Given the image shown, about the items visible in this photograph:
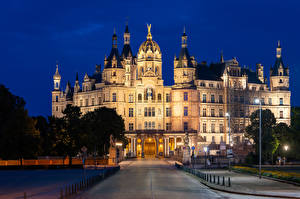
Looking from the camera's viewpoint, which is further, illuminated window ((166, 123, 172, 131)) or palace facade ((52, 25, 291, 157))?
illuminated window ((166, 123, 172, 131))

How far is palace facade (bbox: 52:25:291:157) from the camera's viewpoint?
463 ft

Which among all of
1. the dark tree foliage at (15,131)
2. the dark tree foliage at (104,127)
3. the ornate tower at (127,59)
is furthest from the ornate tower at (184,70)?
the dark tree foliage at (15,131)

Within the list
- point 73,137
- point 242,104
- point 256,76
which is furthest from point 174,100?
point 73,137

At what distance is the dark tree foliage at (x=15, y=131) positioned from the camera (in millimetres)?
66125

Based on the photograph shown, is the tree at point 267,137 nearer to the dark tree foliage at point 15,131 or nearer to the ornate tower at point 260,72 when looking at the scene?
the dark tree foliage at point 15,131

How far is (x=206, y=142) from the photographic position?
141 m

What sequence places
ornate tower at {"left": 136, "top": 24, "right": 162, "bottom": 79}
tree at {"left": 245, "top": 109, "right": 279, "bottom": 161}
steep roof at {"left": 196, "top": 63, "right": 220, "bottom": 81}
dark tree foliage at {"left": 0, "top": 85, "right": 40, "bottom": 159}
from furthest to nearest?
1. steep roof at {"left": 196, "top": 63, "right": 220, "bottom": 81}
2. ornate tower at {"left": 136, "top": 24, "right": 162, "bottom": 79}
3. tree at {"left": 245, "top": 109, "right": 279, "bottom": 161}
4. dark tree foliage at {"left": 0, "top": 85, "right": 40, "bottom": 159}

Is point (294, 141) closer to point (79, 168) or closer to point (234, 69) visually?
point (79, 168)

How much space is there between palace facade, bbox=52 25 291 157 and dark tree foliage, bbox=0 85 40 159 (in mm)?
64930

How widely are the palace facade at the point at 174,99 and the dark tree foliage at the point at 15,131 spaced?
64.9 metres

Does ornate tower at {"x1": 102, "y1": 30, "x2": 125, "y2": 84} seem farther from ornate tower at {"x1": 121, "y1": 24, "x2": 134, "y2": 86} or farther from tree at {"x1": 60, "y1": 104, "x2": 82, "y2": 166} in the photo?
tree at {"x1": 60, "y1": 104, "x2": 82, "y2": 166}

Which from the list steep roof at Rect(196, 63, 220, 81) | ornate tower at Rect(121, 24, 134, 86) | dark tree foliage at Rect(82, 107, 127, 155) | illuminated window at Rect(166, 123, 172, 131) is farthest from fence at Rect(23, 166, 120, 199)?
steep roof at Rect(196, 63, 220, 81)

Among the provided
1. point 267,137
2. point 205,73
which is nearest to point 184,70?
point 205,73

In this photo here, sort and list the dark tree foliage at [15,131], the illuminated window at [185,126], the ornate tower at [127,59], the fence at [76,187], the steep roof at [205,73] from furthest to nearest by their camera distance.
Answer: the steep roof at [205,73], the ornate tower at [127,59], the illuminated window at [185,126], the dark tree foliage at [15,131], the fence at [76,187]
